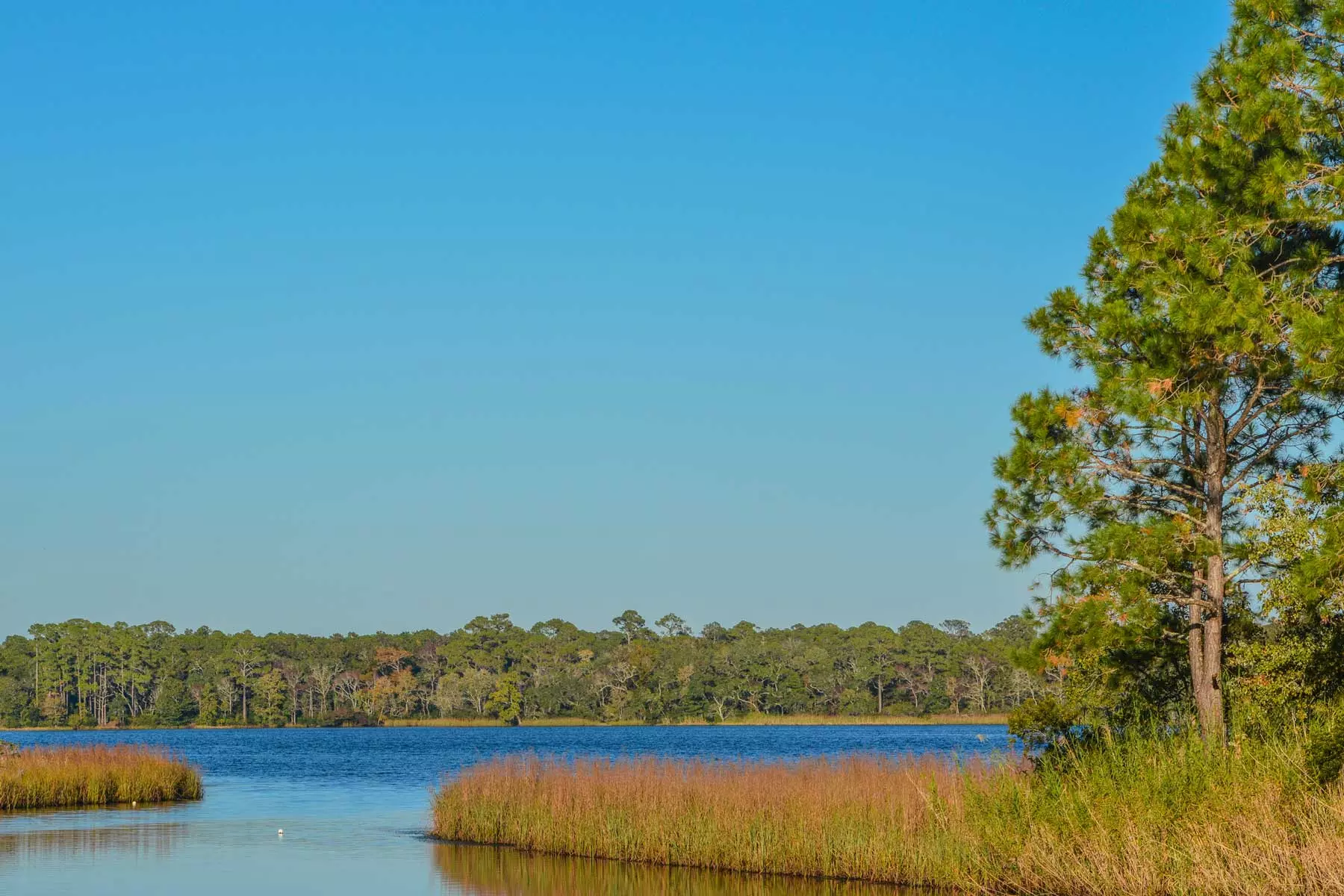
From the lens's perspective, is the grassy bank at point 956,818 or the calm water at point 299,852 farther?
the calm water at point 299,852

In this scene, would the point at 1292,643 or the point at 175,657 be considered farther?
the point at 175,657

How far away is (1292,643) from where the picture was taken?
15359 mm

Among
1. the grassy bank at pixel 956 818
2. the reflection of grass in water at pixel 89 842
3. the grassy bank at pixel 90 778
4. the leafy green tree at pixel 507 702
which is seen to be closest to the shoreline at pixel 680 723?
the leafy green tree at pixel 507 702

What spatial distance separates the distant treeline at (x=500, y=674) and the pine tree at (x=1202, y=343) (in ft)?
263

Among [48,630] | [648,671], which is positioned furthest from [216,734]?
[48,630]

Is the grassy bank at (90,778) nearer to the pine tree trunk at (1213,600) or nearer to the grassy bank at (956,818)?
the grassy bank at (956,818)

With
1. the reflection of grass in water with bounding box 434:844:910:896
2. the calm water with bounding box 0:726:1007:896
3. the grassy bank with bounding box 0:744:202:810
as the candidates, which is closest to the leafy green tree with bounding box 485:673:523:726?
the calm water with bounding box 0:726:1007:896

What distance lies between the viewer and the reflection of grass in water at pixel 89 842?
78.4ft

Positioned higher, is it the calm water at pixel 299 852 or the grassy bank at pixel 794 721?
the calm water at pixel 299 852

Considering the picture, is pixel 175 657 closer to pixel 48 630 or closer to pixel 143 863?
pixel 48 630

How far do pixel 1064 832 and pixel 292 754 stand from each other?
2215 inches

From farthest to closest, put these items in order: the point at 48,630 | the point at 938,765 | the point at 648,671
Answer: the point at 48,630, the point at 648,671, the point at 938,765

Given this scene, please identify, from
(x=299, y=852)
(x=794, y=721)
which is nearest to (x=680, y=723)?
(x=794, y=721)

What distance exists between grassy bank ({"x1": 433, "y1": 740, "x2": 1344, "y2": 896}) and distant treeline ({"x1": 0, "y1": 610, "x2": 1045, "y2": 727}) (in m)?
74.7
